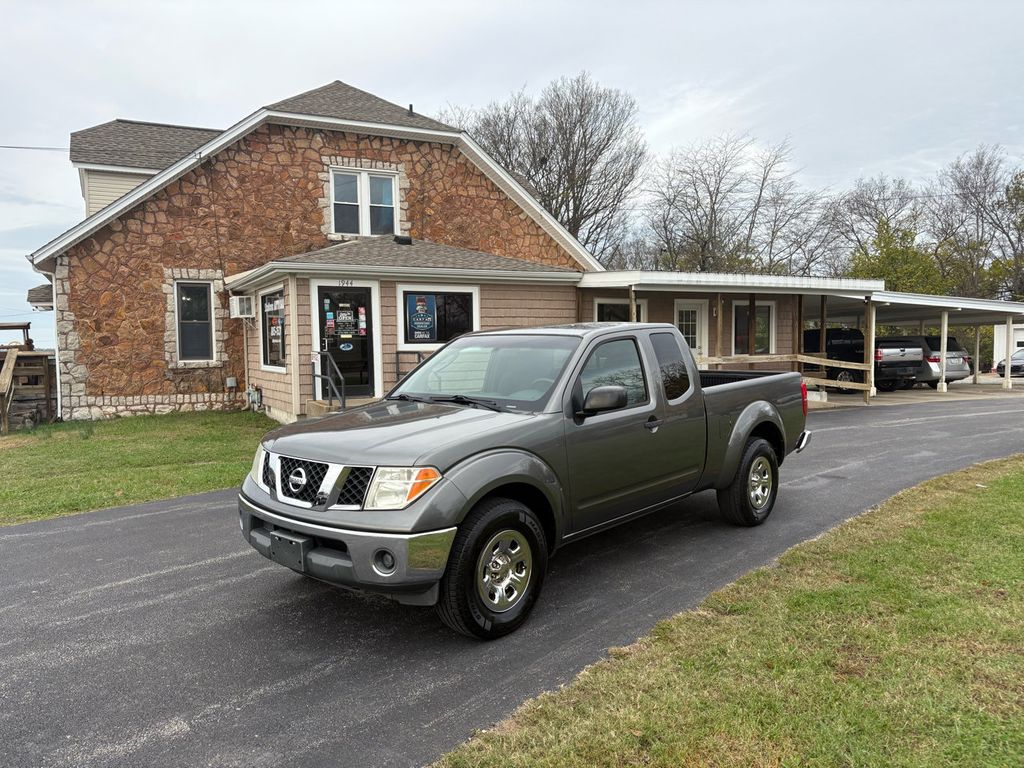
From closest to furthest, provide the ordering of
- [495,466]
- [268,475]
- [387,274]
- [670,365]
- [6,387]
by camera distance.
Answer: [495,466] < [268,475] < [670,365] < [387,274] < [6,387]

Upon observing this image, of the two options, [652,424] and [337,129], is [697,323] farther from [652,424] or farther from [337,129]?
[652,424]

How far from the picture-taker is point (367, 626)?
4008 mm

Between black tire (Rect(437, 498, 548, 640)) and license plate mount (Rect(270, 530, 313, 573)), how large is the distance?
2.50ft

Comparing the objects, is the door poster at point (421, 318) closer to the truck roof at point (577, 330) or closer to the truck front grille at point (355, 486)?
the truck roof at point (577, 330)

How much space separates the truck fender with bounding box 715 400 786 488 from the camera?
223 inches

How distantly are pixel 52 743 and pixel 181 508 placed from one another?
434cm

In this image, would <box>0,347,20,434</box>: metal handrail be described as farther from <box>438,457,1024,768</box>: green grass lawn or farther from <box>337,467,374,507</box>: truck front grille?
<box>438,457,1024,768</box>: green grass lawn

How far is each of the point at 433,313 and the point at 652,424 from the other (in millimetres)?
9153

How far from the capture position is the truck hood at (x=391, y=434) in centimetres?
359

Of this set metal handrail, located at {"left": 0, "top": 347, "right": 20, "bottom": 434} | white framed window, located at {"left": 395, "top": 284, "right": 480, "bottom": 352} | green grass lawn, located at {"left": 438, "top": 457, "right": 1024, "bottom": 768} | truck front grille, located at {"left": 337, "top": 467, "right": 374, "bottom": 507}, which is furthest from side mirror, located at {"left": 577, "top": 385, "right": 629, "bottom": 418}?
metal handrail, located at {"left": 0, "top": 347, "right": 20, "bottom": 434}

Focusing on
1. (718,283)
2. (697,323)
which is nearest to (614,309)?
(718,283)

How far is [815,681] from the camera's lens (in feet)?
10.4

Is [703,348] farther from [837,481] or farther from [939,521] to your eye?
[939,521]

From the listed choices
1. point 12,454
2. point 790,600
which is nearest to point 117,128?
point 12,454
